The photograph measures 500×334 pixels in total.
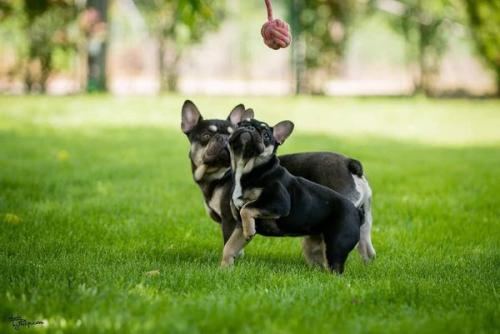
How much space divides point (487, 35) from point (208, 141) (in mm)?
18436

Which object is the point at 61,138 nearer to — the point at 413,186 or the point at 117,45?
the point at 413,186

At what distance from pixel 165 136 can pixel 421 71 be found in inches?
513

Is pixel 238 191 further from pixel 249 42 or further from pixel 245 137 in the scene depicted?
pixel 249 42

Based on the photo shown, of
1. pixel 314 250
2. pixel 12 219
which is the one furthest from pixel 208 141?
pixel 12 219

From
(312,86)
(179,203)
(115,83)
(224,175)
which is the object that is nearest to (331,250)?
(224,175)

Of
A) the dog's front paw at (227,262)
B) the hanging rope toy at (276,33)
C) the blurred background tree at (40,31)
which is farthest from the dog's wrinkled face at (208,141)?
the blurred background tree at (40,31)

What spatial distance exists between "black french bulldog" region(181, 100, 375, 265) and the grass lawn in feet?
0.67

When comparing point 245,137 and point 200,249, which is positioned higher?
point 245,137

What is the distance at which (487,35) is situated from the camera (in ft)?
71.9

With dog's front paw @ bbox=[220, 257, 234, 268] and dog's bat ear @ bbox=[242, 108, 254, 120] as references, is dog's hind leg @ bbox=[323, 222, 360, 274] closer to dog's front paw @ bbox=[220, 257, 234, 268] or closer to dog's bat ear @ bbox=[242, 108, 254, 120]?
dog's front paw @ bbox=[220, 257, 234, 268]

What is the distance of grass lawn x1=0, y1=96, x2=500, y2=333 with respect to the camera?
3.60 metres

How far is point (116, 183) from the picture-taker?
8.34m

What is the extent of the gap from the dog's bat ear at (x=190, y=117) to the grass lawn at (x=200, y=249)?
2.98 ft

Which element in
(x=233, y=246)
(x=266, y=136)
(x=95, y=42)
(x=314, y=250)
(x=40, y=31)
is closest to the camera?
(x=266, y=136)
